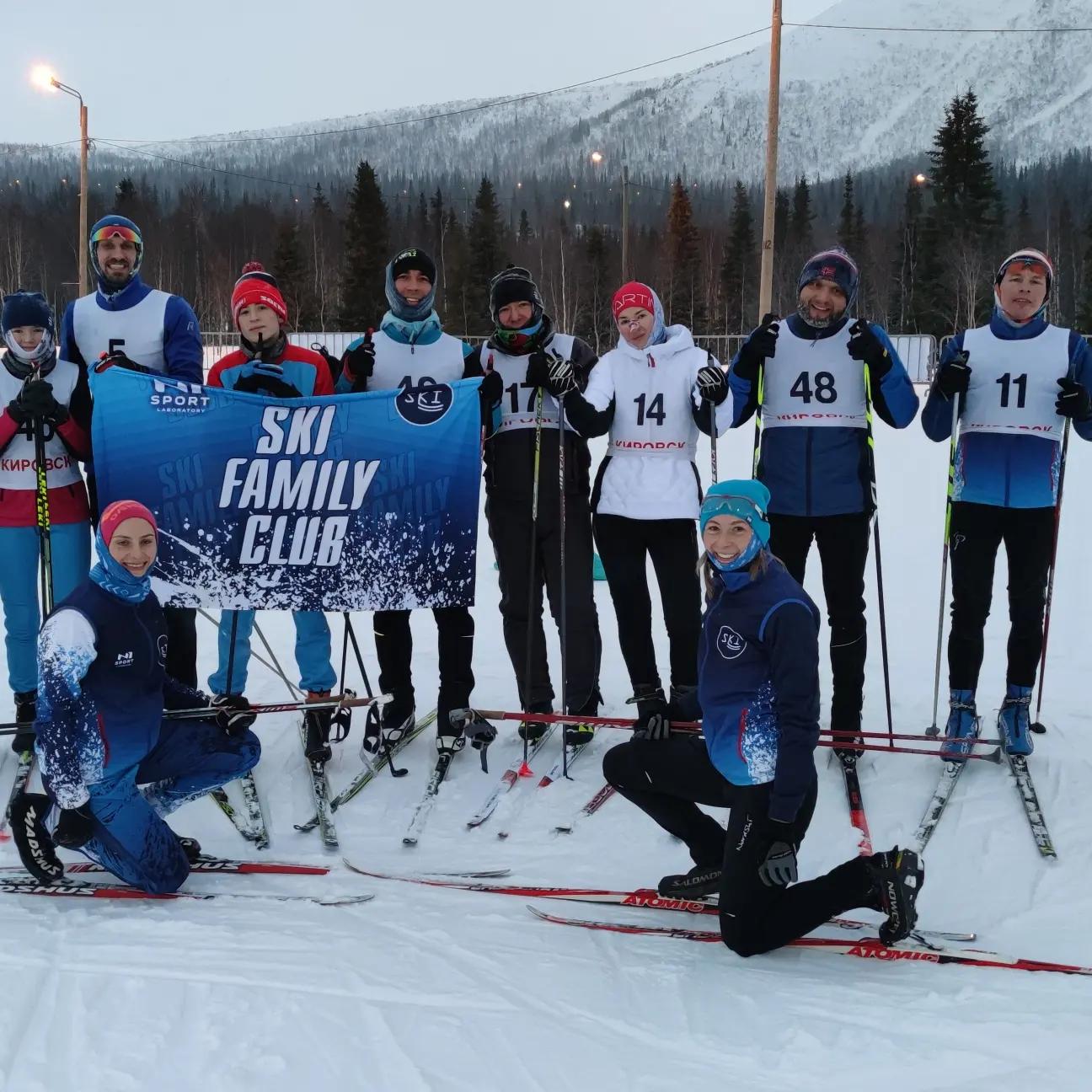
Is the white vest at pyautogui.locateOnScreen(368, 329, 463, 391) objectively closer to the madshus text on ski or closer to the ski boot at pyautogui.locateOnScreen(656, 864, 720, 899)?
the madshus text on ski

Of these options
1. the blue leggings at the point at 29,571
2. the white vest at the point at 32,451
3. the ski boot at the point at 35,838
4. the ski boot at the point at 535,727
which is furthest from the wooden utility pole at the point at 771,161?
the ski boot at the point at 35,838

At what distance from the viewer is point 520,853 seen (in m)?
3.59

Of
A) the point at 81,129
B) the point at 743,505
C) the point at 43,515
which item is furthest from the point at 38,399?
the point at 81,129

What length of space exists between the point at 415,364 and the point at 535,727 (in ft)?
5.94

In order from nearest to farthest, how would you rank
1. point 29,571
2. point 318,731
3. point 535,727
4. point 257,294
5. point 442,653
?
point 257,294
point 29,571
point 318,731
point 442,653
point 535,727

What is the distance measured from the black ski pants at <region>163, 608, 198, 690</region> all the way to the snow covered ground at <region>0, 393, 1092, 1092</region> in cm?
66

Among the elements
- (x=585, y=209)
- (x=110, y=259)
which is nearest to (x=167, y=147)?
(x=585, y=209)

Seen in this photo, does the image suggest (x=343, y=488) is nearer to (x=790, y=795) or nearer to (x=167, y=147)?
(x=790, y=795)

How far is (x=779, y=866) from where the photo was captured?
2684 millimetres

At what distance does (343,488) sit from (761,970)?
2548 mm

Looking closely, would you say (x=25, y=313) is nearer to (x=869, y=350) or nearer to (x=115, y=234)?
(x=115, y=234)

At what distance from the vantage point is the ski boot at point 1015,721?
405cm

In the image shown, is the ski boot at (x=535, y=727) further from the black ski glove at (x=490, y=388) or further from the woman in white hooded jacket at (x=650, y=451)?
the black ski glove at (x=490, y=388)

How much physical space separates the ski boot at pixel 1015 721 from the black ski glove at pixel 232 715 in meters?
3.23
